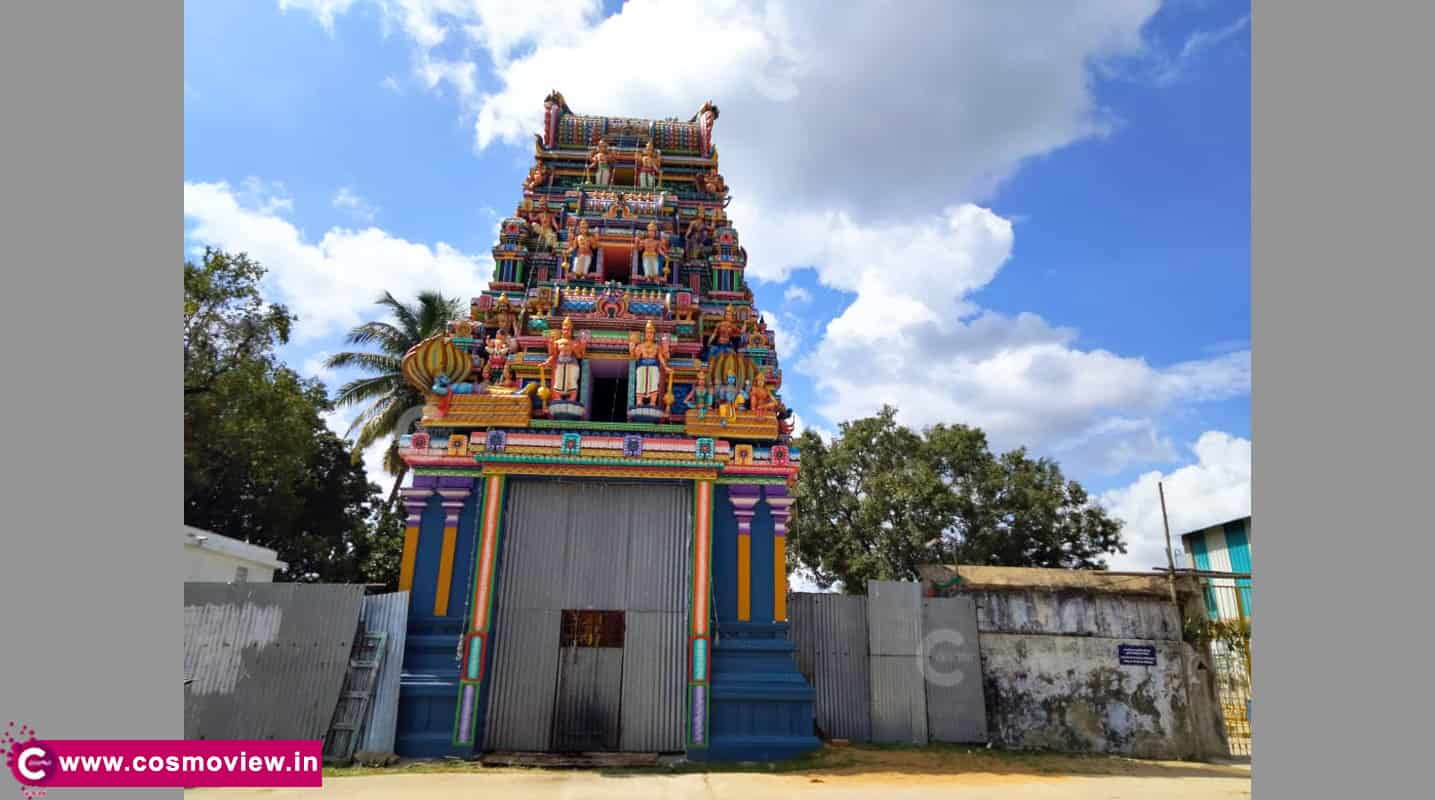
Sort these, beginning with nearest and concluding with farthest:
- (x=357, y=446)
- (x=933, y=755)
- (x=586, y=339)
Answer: (x=933, y=755) < (x=586, y=339) < (x=357, y=446)

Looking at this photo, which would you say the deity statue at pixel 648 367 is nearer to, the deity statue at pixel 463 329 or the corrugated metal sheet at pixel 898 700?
the deity statue at pixel 463 329

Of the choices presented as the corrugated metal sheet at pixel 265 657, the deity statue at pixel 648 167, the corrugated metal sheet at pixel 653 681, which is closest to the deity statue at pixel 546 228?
the deity statue at pixel 648 167

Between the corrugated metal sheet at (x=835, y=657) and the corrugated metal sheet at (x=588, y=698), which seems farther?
the corrugated metal sheet at (x=835, y=657)

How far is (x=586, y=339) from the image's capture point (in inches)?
552

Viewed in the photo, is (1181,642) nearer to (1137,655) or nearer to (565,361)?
(1137,655)

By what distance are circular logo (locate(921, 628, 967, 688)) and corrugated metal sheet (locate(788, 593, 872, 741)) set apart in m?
1.02

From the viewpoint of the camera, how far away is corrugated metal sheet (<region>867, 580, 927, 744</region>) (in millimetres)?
12711

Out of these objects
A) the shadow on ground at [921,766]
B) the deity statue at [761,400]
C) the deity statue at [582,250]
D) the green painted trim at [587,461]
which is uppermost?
the deity statue at [582,250]

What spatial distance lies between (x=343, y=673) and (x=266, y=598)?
163 cm

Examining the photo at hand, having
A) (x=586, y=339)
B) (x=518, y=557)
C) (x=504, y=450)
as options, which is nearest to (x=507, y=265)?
(x=586, y=339)

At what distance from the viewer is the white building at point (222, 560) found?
Answer: 16266mm

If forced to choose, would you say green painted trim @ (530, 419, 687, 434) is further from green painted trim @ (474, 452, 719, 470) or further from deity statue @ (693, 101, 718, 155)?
deity statue @ (693, 101, 718, 155)

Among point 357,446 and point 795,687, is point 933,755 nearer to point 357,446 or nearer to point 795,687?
point 795,687

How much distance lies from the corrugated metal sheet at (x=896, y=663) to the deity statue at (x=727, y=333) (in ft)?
17.0
